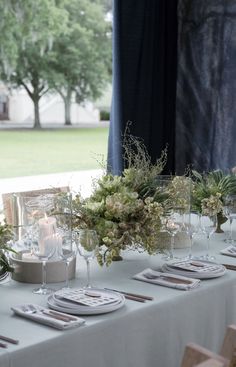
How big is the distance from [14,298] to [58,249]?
214 millimetres

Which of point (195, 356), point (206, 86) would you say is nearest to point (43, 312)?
point (195, 356)

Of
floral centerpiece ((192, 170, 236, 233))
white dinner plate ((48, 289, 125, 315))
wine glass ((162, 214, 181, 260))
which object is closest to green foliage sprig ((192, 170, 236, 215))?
floral centerpiece ((192, 170, 236, 233))

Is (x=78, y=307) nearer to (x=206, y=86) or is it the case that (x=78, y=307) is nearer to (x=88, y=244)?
(x=88, y=244)

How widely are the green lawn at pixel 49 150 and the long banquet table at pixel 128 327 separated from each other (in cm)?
369

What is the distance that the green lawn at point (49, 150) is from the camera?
616 cm

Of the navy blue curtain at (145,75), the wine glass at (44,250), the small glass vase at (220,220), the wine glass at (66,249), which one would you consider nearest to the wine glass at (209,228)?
the small glass vase at (220,220)

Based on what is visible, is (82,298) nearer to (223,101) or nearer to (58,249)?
(58,249)

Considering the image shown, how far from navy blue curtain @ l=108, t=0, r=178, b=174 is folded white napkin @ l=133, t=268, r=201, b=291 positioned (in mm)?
2773

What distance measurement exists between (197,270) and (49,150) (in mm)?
4358

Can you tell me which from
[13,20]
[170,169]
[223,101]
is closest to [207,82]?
[223,101]

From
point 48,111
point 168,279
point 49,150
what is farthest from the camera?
point 49,150

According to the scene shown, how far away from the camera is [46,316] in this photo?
1.86 meters

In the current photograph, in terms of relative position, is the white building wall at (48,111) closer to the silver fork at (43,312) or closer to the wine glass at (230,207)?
the wine glass at (230,207)

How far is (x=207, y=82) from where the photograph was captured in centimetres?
543
